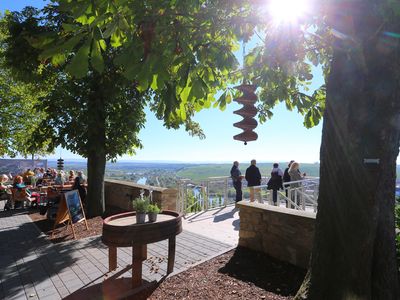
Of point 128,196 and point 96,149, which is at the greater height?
point 96,149

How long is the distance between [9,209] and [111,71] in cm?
745

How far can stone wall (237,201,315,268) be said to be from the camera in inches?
192

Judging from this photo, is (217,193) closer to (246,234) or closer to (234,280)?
(246,234)

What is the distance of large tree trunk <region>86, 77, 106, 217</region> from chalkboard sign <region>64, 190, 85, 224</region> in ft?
6.28

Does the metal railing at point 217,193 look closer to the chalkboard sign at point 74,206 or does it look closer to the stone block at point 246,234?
the chalkboard sign at point 74,206

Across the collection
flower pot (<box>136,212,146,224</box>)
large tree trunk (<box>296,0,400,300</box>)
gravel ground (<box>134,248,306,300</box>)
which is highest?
large tree trunk (<box>296,0,400,300</box>)

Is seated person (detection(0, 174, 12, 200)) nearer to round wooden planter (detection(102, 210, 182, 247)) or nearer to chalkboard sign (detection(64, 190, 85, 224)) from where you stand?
chalkboard sign (detection(64, 190, 85, 224))

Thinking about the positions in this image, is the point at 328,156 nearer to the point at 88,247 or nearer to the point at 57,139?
the point at 88,247

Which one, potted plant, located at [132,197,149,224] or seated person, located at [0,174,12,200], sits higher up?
potted plant, located at [132,197,149,224]

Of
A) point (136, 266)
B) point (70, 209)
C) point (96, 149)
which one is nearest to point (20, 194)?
point (96, 149)

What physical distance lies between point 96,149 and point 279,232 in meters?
6.18

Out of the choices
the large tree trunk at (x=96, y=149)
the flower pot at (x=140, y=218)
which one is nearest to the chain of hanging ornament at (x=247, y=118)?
the flower pot at (x=140, y=218)

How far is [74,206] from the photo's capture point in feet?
25.1

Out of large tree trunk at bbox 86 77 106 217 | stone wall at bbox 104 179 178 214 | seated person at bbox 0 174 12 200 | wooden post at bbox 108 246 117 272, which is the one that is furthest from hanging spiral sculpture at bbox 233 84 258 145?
seated person at bbox 0 174 12 200
